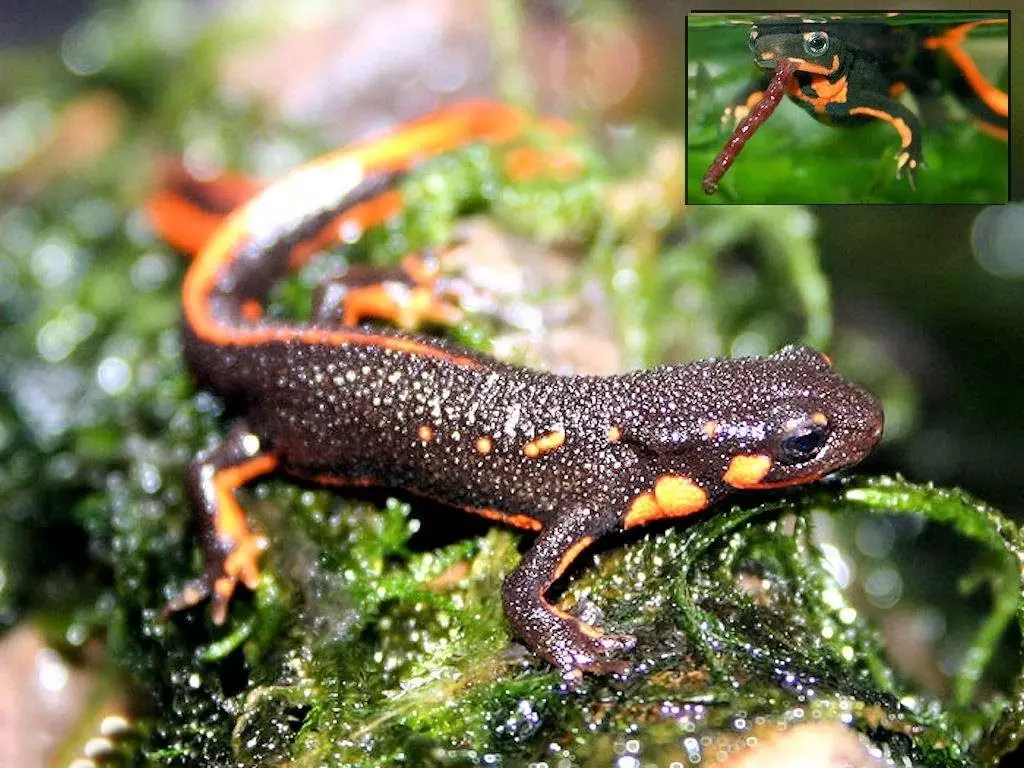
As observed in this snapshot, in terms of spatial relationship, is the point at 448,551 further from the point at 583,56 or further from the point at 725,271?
the point at 583,56

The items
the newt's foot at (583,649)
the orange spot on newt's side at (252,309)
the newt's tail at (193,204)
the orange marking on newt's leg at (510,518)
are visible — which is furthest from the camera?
the newt's tail at (193,204)

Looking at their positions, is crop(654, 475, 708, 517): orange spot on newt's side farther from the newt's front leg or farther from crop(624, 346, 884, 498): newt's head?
the newt's front leg

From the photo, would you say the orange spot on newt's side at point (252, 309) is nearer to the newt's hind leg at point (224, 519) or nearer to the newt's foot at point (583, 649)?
the newt's hind leg at point (224, 519)

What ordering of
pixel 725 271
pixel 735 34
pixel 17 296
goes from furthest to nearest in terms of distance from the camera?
pixel 17 296 < pixel 725 271 < pixel 735 34

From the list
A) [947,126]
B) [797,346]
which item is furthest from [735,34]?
[797,346]

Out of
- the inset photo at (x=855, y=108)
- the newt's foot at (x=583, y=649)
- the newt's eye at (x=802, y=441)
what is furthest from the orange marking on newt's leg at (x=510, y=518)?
the inset photo at (x=855, y=108)

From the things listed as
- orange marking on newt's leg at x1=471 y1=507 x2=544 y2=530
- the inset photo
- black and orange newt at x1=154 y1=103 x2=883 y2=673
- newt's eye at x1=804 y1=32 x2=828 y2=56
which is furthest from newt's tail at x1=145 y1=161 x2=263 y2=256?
newt's eye at x1=804 y1=32 x2=828 y2=56
